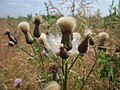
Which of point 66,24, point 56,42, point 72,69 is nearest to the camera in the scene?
point 66,24

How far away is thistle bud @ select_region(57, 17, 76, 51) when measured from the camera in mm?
1182

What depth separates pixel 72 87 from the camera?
2307mm

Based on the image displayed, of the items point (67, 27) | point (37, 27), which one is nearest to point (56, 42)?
point (67, 27)

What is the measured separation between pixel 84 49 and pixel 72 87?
1080 millimetres

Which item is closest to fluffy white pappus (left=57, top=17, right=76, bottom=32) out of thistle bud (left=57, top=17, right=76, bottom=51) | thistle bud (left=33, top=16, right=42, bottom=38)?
thistle bud (left=57, top=17, right=76, bottom=51)

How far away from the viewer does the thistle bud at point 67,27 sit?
46.6 inches

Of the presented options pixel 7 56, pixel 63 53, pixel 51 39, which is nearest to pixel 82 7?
pixel 51 39

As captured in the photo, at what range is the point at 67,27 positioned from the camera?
3.92 feet

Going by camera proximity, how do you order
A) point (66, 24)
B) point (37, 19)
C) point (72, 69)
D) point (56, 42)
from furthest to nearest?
point (72, 69), point (37, 19), point (56, 42), point (66, 24)

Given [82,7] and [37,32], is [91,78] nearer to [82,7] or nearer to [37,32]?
[82,7]

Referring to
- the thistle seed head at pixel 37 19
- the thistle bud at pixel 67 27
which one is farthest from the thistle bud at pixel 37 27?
the thistle bud at pixel 67 27

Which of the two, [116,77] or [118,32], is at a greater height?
[118,32]

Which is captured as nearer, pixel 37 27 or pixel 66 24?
pixel 66 24

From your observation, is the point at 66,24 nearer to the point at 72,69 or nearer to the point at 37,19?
the point at 37,19
